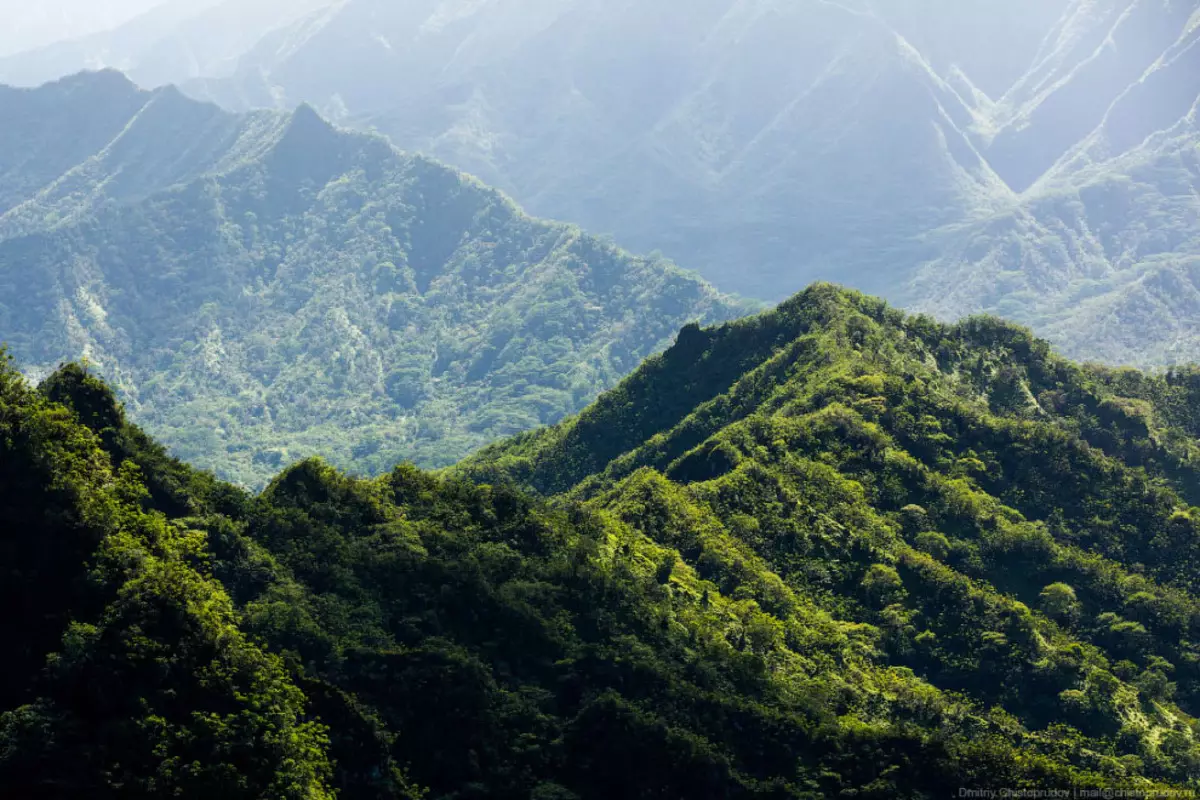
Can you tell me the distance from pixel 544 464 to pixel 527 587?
70.3 metres

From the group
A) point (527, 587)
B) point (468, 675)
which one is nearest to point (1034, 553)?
point (527, 587)

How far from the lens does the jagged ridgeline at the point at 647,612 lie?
2704 inches

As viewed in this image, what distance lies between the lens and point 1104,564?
385ft

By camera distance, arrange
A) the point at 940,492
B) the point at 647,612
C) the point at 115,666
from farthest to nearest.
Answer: the point at 940,492, the point at 647,612, the point at 115,666

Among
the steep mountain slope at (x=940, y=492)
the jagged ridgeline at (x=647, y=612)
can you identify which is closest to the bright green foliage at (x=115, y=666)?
the jagged ridgeline at (x=647, y=612)

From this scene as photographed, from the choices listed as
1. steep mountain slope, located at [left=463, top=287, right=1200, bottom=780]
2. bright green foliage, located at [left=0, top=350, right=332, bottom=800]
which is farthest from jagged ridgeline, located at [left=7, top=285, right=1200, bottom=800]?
steep mountain slope, located at [left=463, top=287, right=1200, bottom=780]

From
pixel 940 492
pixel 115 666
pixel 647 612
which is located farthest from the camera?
pixel 940 492

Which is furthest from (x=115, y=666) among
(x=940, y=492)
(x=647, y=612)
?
(x=940, y=492)

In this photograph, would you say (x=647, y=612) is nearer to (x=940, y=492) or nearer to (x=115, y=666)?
(x=115, y=666)

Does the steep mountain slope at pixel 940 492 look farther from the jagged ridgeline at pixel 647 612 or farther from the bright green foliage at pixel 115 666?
the bright green foliage at pixel 115 666

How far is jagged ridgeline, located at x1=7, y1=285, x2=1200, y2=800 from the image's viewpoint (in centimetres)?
6869

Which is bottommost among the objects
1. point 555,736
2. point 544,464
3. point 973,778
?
point 555,736

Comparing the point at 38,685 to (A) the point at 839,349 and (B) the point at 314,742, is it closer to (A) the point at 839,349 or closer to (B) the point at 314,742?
(B) the point at 314,742

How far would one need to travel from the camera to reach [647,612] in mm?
92625
